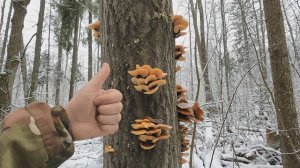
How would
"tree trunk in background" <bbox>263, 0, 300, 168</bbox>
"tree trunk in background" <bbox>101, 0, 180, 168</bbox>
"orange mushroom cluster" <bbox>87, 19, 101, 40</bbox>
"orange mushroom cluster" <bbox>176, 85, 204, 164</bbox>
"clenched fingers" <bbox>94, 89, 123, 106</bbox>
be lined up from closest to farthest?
"clenched fingers" <bbox>94, 89, 123, 106</bbox> → "tree trunk in background" <bbox>101, 0, 180, 168</bbox> → "orange mushroom cluster" <bbox>176, 85, 204, 164</bbox> → "orange mushroom cluster" <bbox>87, 19, 101, 40</bbox> → "tree trunk in background" <bbox>263, 0, 300, 168</bbox>

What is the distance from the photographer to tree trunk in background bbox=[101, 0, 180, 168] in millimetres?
1685

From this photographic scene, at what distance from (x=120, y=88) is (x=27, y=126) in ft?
2.11

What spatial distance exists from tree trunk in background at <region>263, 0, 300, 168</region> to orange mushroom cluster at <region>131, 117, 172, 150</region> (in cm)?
355

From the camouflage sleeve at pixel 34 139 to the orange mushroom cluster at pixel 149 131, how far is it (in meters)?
0.38

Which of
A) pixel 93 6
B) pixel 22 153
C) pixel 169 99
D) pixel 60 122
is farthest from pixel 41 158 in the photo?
pixel 93 6

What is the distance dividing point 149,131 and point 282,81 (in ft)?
12.8

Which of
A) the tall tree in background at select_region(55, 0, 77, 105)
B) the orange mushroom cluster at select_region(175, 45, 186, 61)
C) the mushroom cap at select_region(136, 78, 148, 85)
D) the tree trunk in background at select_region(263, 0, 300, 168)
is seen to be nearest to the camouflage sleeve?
the mushroom cap at select_region(136, 78, 148, 85)

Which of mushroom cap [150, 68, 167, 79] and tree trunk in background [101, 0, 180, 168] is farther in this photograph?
tree trunk in background [101, 0, 180, 168]

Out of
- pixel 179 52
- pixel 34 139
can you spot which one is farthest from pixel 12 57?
pixel 34 139

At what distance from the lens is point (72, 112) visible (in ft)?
4.76

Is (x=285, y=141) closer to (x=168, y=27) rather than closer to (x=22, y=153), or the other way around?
(x=168, y=27)

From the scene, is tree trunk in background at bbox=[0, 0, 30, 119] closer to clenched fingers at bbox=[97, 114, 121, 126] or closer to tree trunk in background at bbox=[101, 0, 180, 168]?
tree trunk in background at bbox=[101, 0, 180, 168]

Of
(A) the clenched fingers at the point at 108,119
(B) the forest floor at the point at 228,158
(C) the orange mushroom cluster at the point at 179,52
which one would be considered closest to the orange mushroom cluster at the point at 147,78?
(A) the clenched fingers at the point at 108,119

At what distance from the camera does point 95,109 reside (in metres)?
1.45
